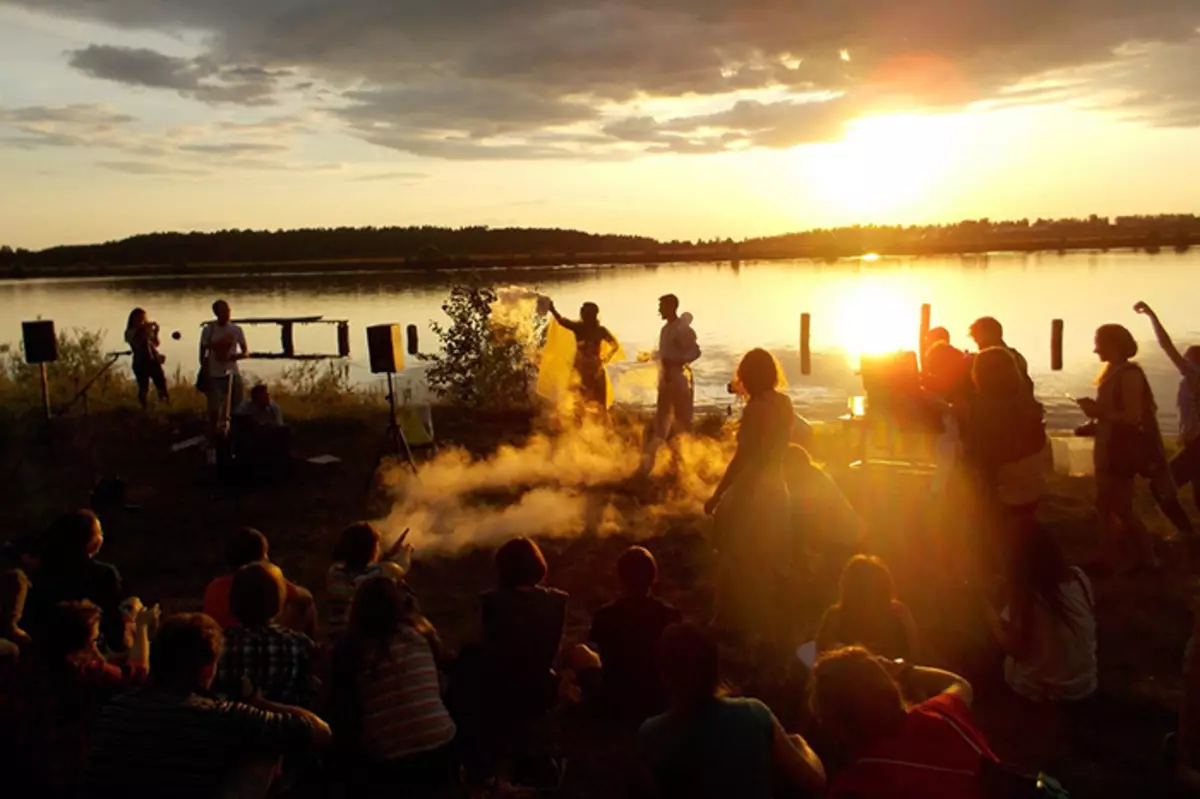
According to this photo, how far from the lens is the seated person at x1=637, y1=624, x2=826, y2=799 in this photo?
341 cm

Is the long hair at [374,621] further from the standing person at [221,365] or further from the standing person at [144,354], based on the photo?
the standing person at [144,354]

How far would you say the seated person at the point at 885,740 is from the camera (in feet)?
9.73

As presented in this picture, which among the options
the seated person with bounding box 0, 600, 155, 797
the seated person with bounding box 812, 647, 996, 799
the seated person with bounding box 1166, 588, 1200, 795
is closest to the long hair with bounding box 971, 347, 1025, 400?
the seated person with bounding box 1166, 588, 1200, 795

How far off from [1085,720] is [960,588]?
78.2 inches

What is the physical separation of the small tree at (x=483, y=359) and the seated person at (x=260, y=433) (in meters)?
5.01

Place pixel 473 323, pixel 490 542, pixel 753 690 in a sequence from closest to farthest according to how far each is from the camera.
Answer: pixel 753 690
pixel 490 542
pixel 473 323

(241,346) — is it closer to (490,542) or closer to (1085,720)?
(490,542)

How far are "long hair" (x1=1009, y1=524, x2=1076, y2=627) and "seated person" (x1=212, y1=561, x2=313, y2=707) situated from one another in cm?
331

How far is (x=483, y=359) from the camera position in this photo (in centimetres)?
1725

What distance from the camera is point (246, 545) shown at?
209 inches

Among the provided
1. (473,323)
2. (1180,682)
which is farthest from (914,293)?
(1180,682)

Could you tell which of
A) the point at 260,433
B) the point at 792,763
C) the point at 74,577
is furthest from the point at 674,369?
the point at 792,763

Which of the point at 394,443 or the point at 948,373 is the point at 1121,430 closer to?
the point at 948,373

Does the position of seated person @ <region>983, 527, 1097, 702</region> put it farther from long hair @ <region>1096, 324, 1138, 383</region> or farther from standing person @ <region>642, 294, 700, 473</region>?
standing person @ <region>642, 294, 700, 473</region>
